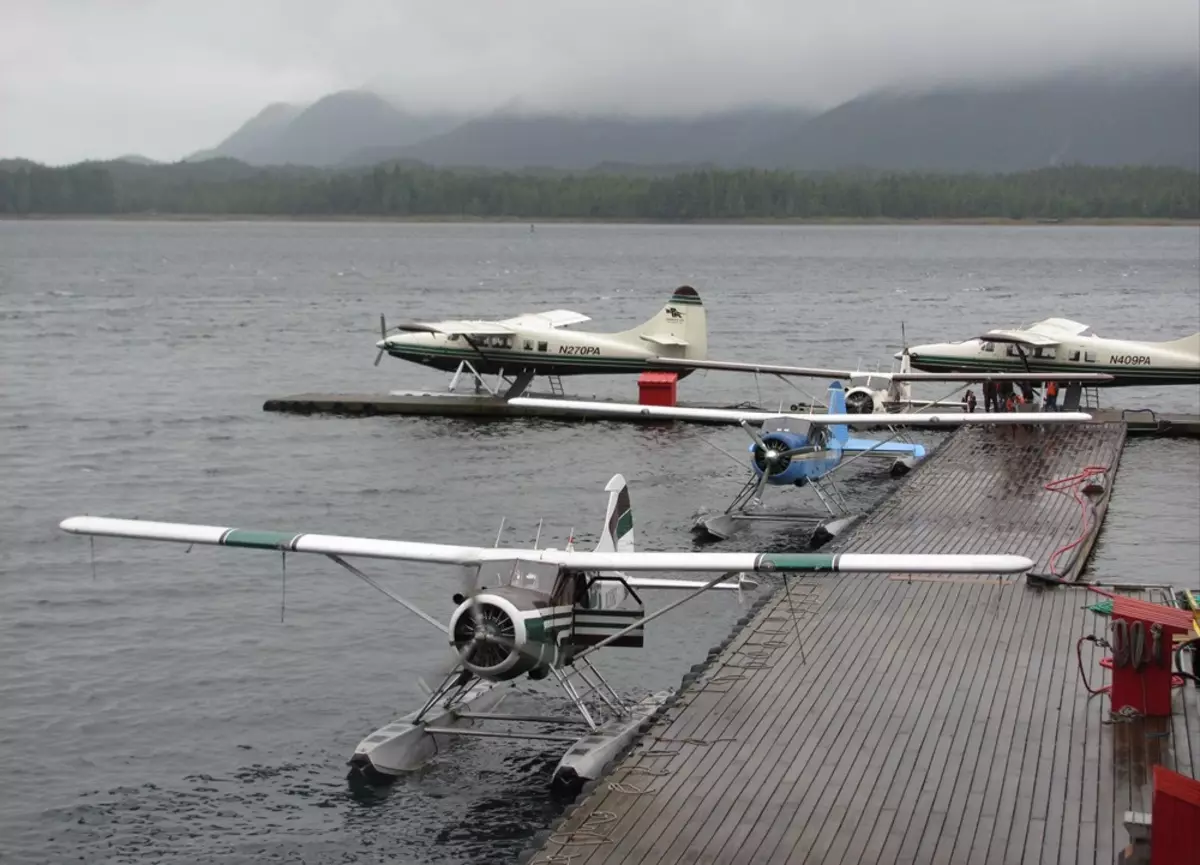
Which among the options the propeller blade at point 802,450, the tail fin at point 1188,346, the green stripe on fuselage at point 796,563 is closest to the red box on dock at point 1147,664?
the green stripe on fuselage at point 796,563

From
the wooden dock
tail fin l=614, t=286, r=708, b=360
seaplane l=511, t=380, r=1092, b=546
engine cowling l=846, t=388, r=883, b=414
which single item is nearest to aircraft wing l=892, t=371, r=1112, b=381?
engine cowling l=846, t=388, r=883, b=414

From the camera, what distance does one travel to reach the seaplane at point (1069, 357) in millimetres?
39000

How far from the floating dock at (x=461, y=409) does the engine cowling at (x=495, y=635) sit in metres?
24.8

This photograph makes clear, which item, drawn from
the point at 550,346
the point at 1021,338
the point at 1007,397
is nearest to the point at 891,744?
the point at 1007,397

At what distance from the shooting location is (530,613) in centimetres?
1406

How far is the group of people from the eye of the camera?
37.7 m

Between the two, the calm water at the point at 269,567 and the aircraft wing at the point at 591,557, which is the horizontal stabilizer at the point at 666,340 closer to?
the calm water at the point at 269,567

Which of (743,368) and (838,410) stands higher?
(838,410)

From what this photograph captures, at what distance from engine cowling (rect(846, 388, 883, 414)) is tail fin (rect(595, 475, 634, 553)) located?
16.1 metres

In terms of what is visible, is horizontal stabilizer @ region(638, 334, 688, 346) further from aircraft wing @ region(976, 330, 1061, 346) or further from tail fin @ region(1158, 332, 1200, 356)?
tail fin @ region(1158, 332, 1200, 356)

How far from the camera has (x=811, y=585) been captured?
20219mm

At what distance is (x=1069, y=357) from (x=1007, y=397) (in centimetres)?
236

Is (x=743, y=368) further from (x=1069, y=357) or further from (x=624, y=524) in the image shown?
(x=624, y=524)

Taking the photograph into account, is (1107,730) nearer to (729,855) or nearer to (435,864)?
(729,855)
